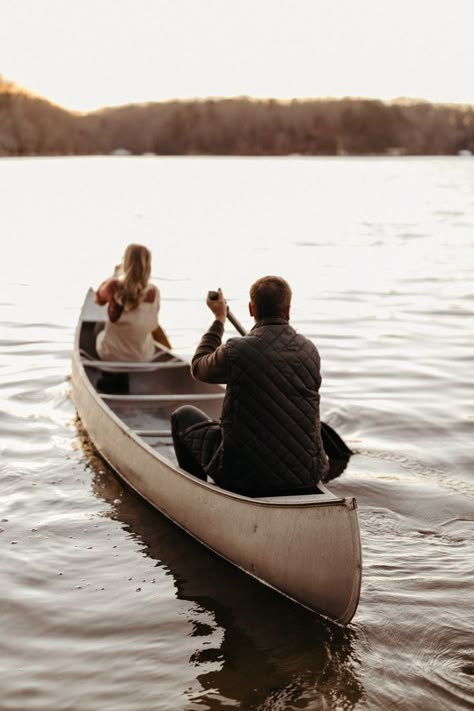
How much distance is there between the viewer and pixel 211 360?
5.55 m

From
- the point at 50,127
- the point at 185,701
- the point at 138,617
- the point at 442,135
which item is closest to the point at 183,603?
the point at 138,617

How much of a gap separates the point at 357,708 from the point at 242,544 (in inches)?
60.6

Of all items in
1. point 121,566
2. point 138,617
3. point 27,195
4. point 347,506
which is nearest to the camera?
point 347,506

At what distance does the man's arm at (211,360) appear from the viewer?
5.51 metres

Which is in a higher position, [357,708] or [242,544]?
[242,544]

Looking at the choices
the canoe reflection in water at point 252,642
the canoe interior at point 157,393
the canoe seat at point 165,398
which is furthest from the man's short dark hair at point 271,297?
the canoe seat at point 165,398

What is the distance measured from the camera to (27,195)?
63.2 metres

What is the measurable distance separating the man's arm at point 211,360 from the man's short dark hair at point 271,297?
1.10ft

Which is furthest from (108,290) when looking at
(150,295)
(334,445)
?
(334,445)

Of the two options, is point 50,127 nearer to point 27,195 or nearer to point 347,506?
point 27,195

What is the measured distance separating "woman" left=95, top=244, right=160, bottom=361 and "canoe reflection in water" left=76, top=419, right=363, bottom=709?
284cm

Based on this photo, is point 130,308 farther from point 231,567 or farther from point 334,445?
point 231,567

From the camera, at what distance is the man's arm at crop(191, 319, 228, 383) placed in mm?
5508

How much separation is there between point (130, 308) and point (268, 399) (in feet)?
12.6
